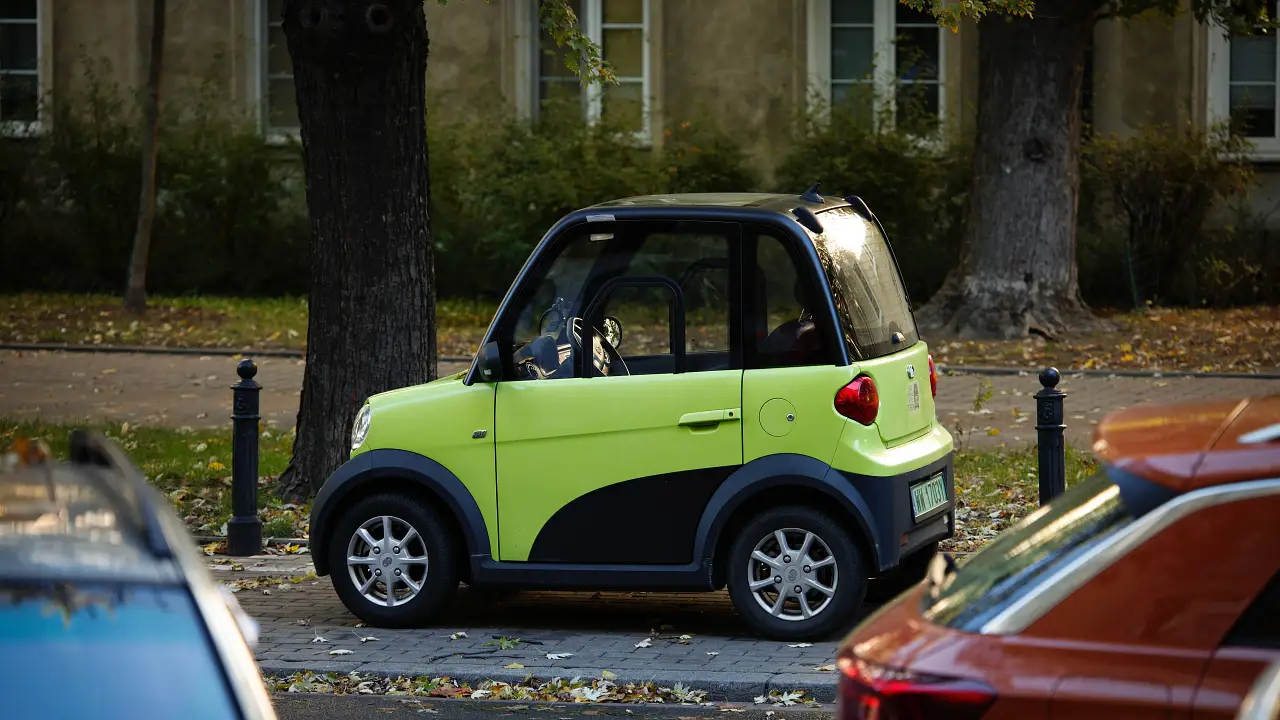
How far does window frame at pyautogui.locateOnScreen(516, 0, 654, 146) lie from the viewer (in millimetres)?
25297

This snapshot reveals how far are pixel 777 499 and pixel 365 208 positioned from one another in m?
3.99

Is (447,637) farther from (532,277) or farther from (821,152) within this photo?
(821,152)

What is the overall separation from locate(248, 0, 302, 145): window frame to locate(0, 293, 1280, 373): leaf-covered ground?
3.26 m

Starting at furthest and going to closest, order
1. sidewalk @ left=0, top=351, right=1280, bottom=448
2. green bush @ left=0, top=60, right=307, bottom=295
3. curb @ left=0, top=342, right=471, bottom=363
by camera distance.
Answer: green bush @ left=0, top=60, right=307, bottom=295, curb @ left=0, top=342, right=471, bottom=363, sidewalk @ left=0, top=351, right=1280, bottom=448

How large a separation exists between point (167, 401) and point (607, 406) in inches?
371

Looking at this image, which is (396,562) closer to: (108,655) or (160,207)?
(108,655)

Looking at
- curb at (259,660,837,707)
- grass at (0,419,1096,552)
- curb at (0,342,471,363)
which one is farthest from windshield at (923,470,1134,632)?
curb at (0,342,471,363)

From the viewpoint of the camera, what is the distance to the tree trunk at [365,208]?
10.5 m

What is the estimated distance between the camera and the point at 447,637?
25.7 ft

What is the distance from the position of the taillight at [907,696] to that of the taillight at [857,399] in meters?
3.81

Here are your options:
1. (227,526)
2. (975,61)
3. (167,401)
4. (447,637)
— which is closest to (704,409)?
(447,637)

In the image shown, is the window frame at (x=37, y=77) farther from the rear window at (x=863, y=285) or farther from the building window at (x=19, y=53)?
the rear window at (x=863, y=285)

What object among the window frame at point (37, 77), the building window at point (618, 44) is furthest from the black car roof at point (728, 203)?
the window frame at point (37, 77)

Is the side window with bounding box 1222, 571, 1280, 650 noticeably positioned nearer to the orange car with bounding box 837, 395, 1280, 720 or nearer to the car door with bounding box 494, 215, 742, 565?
the orange car with bounding box 837, 395, 1280, 720
